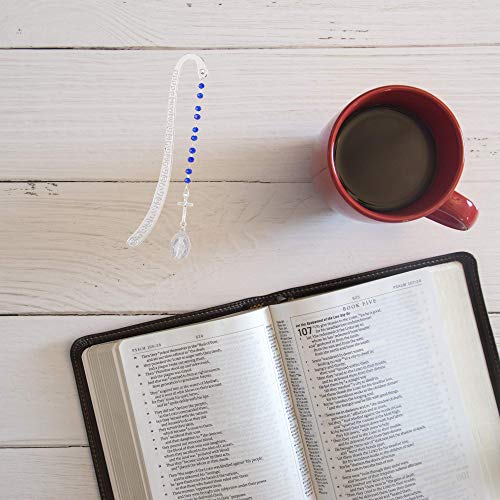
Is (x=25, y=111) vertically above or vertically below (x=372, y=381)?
above

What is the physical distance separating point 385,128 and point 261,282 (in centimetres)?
20

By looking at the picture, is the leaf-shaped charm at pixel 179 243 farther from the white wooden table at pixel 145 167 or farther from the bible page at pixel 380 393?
the bible page at pixel 380 393

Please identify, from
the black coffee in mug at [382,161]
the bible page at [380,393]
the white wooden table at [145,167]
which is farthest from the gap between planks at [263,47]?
the bible page at [380,393]

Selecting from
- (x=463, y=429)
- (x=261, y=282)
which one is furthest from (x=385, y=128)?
(x=463, y=429)

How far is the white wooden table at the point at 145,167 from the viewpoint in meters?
0.62

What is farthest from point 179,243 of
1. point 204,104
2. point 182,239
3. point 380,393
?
point 380,393

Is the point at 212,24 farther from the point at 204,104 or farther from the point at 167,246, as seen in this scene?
the point at 167,246

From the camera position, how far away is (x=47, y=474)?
2.09 feet

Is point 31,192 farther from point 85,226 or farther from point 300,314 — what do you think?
point 300,314

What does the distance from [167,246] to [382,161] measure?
240mm

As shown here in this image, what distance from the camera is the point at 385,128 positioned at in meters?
0.58

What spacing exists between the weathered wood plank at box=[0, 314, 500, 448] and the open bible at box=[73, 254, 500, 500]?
18 mm

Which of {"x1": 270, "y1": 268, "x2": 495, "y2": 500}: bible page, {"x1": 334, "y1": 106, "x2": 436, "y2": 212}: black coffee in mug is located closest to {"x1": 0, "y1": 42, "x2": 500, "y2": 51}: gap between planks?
{"x1": 334, "y1": 106, "x2": 436, "y2": 212}: black coffee in mug

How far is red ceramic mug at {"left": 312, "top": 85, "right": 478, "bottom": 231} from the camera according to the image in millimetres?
523
